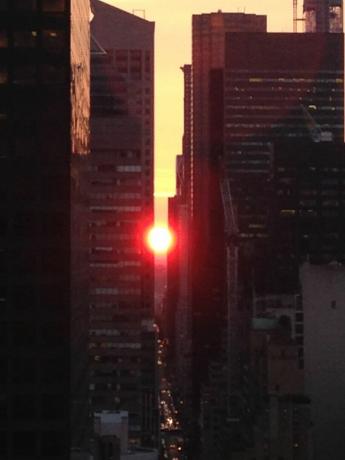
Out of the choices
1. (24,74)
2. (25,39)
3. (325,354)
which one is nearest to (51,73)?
(24,74)

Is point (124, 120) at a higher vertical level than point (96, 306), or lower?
higher

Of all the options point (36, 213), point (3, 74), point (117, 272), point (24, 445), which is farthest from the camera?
A: point (117, 272)

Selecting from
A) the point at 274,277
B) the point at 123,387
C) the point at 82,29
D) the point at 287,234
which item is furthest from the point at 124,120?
the point at 82,29

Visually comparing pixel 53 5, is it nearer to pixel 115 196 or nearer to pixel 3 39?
pixel 3 39

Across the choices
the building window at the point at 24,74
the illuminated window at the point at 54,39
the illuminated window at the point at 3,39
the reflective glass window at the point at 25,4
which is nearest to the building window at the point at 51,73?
the building window at the point at 24,74

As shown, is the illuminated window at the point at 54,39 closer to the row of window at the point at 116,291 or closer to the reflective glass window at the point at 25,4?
the reflective glass window at the point at 25,4

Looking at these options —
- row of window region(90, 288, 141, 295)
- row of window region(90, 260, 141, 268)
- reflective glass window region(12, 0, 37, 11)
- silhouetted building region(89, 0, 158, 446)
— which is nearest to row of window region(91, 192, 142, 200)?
silhouetted building region(89, 0, 158, 446)

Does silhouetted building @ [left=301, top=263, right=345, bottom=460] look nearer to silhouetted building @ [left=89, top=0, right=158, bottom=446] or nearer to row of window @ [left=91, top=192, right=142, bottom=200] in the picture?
silhouetted building @ [left=89, top=0, right=158, bottom=446]

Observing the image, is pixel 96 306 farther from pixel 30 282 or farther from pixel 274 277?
pixel 30 282
